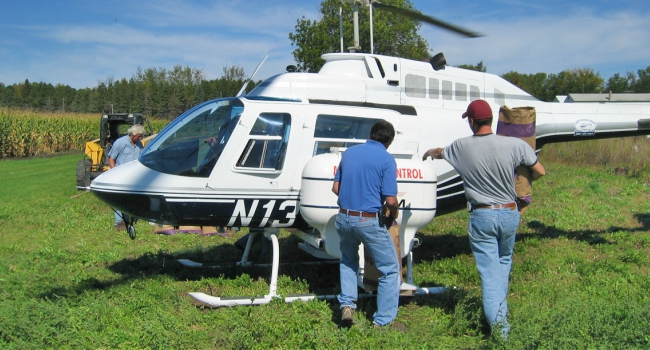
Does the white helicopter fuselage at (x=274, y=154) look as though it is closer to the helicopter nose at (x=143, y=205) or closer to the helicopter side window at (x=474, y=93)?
the helicopter nose at (x=143, y=205)

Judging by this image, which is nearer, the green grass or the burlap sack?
the green grass

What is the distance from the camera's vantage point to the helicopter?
18.9ft

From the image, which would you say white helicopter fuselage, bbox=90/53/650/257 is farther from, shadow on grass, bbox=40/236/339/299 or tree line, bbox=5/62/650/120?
tree line, bbox=5/62/650/120

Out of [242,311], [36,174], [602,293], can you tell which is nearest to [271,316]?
[242,311]

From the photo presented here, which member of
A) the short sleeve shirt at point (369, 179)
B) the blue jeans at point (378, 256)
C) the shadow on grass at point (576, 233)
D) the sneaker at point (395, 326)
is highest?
the short sleeve shirt at point (369, 179)

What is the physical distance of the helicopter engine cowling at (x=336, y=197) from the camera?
5547 millimetres

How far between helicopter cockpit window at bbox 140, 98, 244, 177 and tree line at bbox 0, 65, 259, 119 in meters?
28.6

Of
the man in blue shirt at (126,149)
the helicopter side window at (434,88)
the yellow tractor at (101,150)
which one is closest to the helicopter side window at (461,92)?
the helicopter side window at (434,88)

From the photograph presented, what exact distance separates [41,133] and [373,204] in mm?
29652

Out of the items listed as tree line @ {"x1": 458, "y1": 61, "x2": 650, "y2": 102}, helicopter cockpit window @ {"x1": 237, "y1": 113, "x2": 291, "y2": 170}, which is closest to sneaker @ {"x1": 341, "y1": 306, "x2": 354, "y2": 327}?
helicopter cockpit window @ {"x1": 237, "y1": 113, "x2": 291, "y2": 170}

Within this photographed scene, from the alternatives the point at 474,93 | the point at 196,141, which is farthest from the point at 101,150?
the point at 474,93

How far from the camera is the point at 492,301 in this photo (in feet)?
14.8

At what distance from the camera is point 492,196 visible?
4.51 m

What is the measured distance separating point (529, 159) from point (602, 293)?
225 cm
